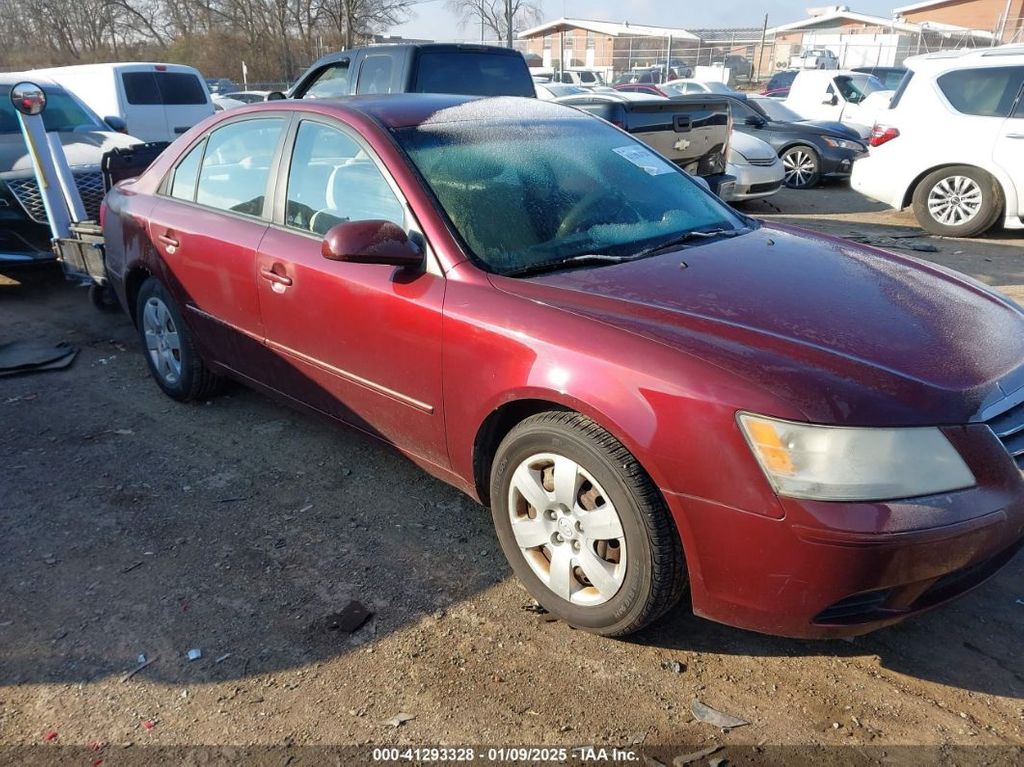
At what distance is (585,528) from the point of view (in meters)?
2.45

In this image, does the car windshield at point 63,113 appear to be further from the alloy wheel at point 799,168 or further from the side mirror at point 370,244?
the alloy wheel at point 799,168

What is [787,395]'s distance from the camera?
206 cm

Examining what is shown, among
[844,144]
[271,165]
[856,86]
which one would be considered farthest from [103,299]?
[856,86]

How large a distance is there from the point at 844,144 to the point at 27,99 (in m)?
10.4

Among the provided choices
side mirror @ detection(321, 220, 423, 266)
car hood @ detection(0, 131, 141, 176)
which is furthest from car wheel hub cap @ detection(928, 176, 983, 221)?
car hood @ detection(0, 131, 141, 176)

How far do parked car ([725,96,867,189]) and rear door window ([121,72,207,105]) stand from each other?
8.19 meters

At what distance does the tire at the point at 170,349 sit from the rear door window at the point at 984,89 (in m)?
7.79

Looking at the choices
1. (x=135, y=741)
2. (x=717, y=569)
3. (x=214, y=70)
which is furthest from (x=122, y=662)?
(x=214, y=70)

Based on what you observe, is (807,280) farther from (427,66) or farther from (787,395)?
(427,66)

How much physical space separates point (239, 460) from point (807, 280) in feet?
8.82

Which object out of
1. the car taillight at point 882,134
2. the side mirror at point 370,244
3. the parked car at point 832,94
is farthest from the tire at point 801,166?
the side mirror at point 370,244

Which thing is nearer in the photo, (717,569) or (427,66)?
(717,569)

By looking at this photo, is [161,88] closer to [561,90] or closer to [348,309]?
[561,90]

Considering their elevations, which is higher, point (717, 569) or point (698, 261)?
point (698, 261)
